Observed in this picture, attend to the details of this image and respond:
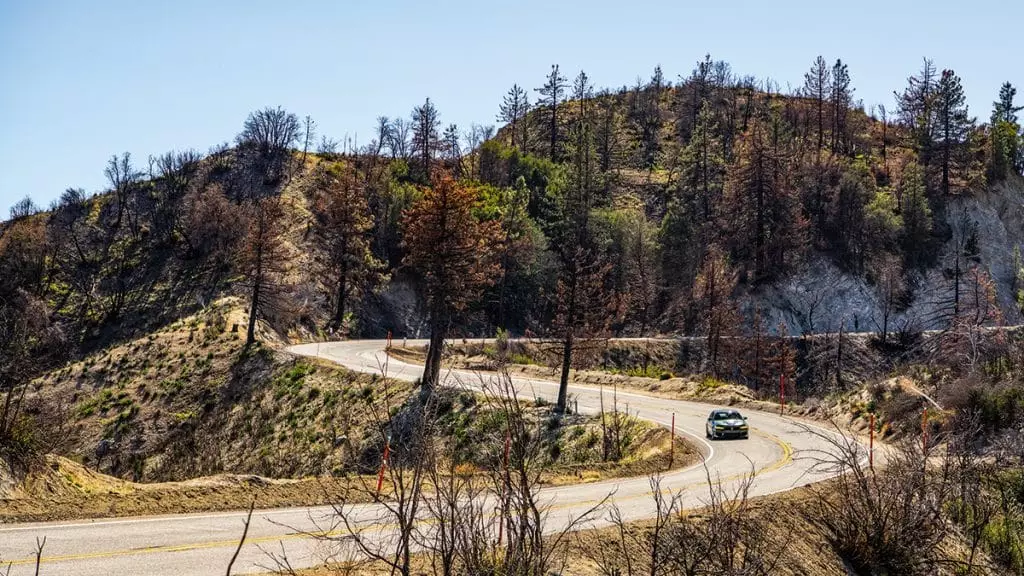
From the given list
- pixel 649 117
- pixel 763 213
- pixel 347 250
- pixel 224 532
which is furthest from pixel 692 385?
pixel 649 117

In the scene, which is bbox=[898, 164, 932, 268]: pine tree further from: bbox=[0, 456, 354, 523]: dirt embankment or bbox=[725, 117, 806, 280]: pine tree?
bbox=[0, 456, 354, 523]: dirt embankment

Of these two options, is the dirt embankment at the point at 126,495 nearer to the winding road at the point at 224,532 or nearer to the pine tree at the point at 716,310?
the winding road at the point at 224,532

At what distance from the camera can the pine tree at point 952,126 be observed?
82.4 meters

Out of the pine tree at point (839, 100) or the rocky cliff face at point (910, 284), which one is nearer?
the rocky cliff face at point (910, 284)

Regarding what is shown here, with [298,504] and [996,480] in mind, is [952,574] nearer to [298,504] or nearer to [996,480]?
[996,480]

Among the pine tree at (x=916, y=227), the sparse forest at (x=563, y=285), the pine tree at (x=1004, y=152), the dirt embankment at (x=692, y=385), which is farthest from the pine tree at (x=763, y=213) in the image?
the pine tree at (x=1004, y=152)

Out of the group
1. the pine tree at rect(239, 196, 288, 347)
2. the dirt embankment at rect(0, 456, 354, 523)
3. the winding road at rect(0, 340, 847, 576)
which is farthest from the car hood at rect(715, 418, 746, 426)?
the pine tree at rect(239, 196, 288, 347)

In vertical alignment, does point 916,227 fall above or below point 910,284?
above

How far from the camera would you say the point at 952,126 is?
82.5 meters

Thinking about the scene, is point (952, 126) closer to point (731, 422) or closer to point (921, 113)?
point (921, 113)

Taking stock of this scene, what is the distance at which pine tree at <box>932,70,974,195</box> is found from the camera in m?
82.4

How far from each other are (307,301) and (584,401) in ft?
122

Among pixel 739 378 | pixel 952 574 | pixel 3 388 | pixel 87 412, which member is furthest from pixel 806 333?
pixel 3 388

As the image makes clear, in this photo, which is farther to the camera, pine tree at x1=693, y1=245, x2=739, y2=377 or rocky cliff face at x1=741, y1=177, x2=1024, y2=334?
rocky cliff face at x1=741, y1=177, x2=1024, y2=334
